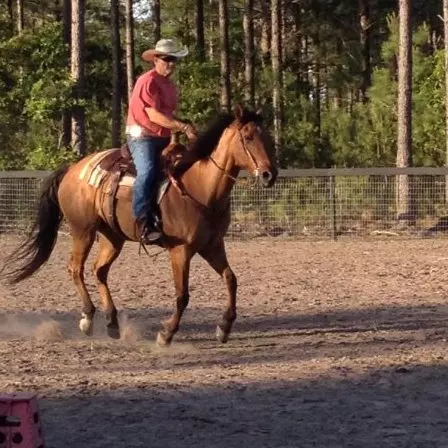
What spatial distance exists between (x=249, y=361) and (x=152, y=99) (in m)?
2.55

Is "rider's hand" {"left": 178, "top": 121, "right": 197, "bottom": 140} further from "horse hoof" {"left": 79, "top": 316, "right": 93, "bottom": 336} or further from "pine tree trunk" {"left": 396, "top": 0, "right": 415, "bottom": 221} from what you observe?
"pine tree trunk" {"left": 396, "top": 0, "right": 415, "bottom": 221}

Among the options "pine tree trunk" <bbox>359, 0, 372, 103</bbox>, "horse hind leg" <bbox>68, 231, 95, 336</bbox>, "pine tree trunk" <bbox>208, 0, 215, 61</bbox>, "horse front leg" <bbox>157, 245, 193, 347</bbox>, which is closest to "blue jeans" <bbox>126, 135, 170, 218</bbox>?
"horse front leg" <bbox>157, 245, 193, 347</bbox>

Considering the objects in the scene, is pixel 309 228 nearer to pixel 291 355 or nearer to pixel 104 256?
pixel 104 256

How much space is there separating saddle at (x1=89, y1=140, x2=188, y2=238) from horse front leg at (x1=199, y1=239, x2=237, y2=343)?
0.64 m

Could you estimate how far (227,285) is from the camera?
32.7 feet

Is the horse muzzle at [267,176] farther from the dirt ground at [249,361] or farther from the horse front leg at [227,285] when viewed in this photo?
the dirt ground at [249,361]

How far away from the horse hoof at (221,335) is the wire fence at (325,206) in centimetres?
1177

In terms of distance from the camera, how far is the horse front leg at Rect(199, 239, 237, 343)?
9891 millimetres

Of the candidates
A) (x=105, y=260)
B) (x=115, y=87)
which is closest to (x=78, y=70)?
(x=115, y=87)

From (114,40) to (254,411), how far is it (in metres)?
30.1

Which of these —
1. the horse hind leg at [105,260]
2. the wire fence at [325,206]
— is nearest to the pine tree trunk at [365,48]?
the wire fence at [325,206]

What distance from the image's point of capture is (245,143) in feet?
31.6

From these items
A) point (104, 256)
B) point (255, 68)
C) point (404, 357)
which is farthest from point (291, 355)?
point (255, 68)

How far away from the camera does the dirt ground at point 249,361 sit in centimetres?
651
